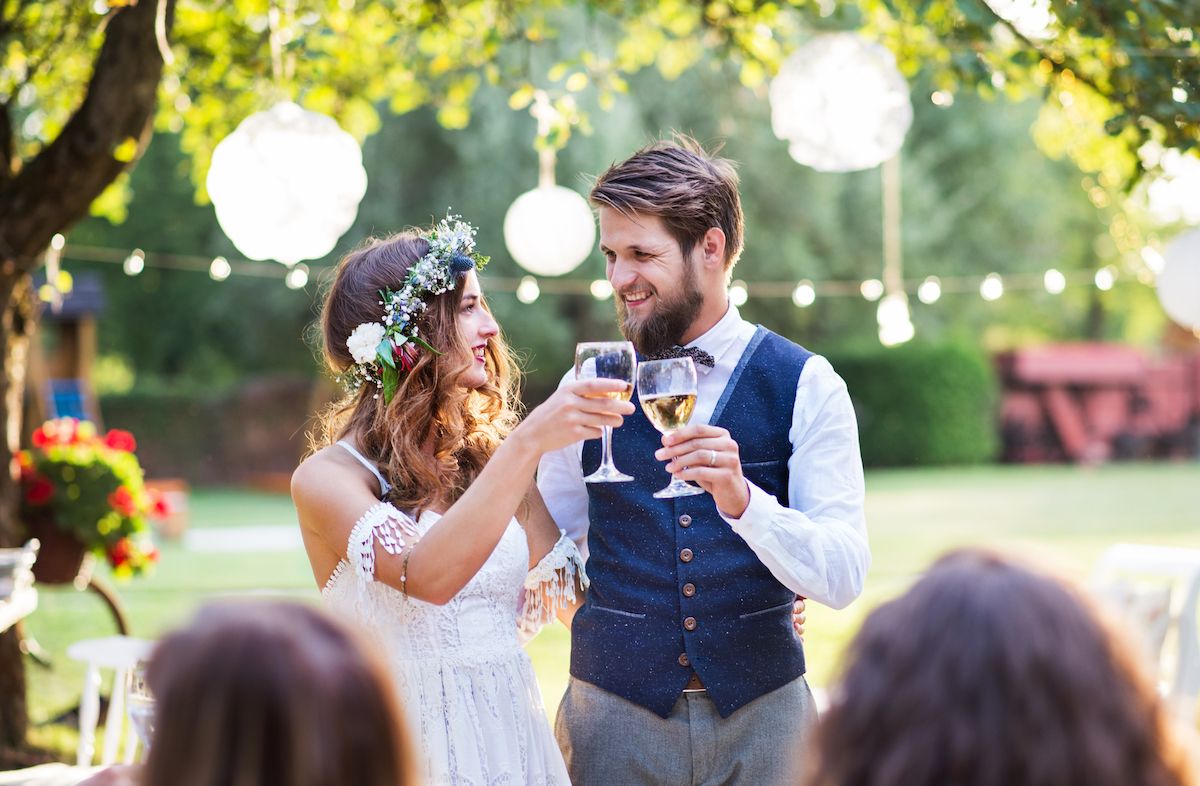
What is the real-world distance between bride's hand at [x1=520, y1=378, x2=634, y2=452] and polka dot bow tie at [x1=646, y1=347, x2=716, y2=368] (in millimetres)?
492

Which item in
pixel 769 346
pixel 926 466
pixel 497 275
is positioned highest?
pixel 497 275

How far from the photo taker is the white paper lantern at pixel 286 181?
5.04 metres

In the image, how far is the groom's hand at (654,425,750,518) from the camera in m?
2.14

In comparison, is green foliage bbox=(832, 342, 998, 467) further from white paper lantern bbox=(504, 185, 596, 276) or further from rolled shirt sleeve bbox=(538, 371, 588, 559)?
rolled shirt sleeve bbox=(538, 371, 588, 559)

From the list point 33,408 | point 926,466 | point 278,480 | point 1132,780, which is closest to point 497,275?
point 278,480

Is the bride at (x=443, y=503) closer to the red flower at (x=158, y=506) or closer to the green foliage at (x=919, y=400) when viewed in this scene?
the red flower at (x=158, y=506)

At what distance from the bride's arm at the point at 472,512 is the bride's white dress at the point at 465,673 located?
0.15ft

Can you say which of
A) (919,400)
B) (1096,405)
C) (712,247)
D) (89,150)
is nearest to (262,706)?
(712,247)

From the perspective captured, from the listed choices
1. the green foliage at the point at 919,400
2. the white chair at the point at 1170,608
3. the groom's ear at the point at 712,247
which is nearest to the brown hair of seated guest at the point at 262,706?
the groom's ear at the point at 712,247

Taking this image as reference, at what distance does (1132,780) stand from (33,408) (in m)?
6.83

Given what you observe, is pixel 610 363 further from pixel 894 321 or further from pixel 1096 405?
pixel 1096 405

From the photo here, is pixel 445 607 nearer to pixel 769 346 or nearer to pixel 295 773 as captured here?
pixel 769 346

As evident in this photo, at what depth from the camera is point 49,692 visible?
702 cm

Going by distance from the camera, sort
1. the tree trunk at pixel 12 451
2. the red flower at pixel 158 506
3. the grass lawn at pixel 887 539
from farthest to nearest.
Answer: the grass lawn at pixel 887 539
the red flower at pixel 158 506
the tree trunk at pixel 12 451
